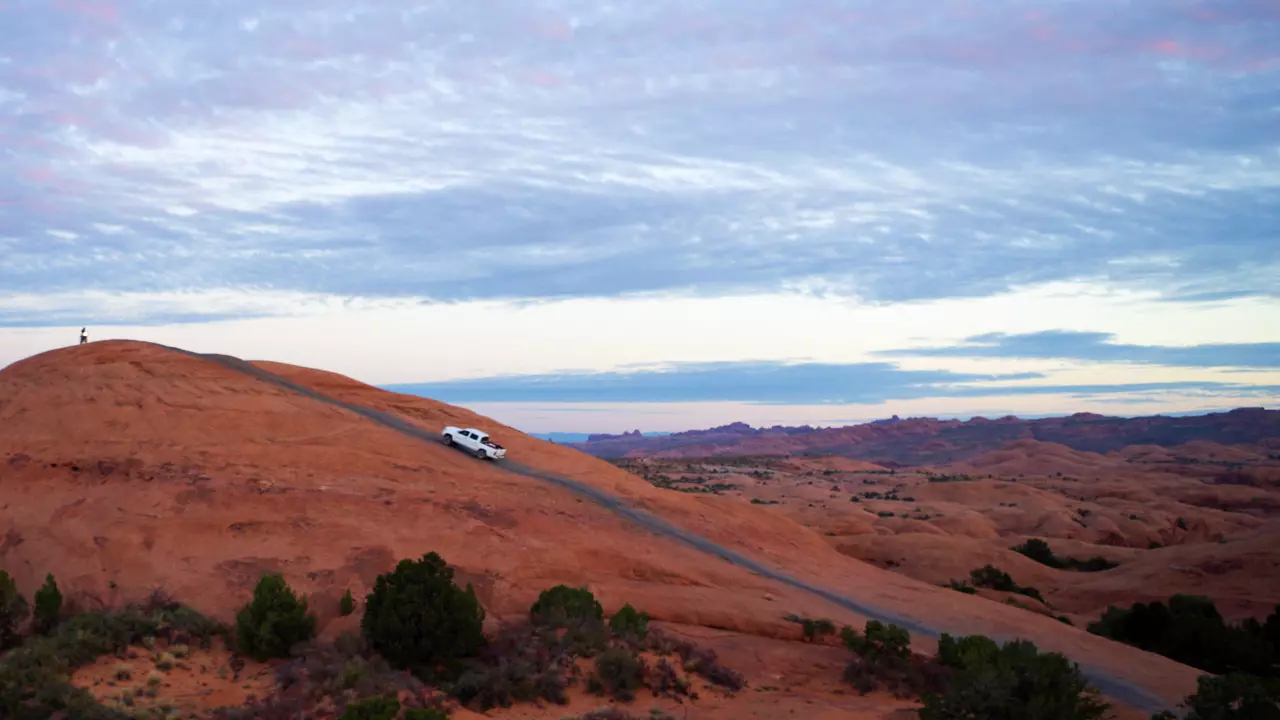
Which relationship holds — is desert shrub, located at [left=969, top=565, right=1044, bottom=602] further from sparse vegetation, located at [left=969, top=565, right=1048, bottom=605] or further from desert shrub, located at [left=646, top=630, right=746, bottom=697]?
desert shrub, located at [left=646, top=630, right=746, bottom=697]

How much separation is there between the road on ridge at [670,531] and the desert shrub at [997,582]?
9879mm

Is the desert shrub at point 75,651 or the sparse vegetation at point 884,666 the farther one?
the sparse vegetation at point 884,666

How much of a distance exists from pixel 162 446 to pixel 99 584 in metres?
5.96

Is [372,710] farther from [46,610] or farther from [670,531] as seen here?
[670,531]

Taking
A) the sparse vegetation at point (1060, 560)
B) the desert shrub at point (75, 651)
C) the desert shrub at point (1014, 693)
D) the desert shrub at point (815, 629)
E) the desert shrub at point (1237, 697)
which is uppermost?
the desert shrub at point (1237, 697)

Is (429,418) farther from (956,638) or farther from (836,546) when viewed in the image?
(956,638)

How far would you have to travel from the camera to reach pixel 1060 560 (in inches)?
1478

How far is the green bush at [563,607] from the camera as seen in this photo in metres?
16.6

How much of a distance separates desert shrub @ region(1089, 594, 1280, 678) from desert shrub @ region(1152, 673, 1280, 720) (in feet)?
38.8

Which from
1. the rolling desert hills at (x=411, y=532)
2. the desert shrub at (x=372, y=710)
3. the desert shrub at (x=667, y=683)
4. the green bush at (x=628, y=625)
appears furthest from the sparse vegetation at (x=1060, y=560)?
the desert shrub at (x=372, y=710)

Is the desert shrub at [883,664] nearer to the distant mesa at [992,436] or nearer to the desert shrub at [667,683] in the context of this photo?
the desert shrub at [667,683]

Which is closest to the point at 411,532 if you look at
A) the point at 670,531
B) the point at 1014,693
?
the point at 670,531

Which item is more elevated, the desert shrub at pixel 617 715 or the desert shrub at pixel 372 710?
the desert shrub at pixel 372 710

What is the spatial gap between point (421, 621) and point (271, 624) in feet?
8.73
